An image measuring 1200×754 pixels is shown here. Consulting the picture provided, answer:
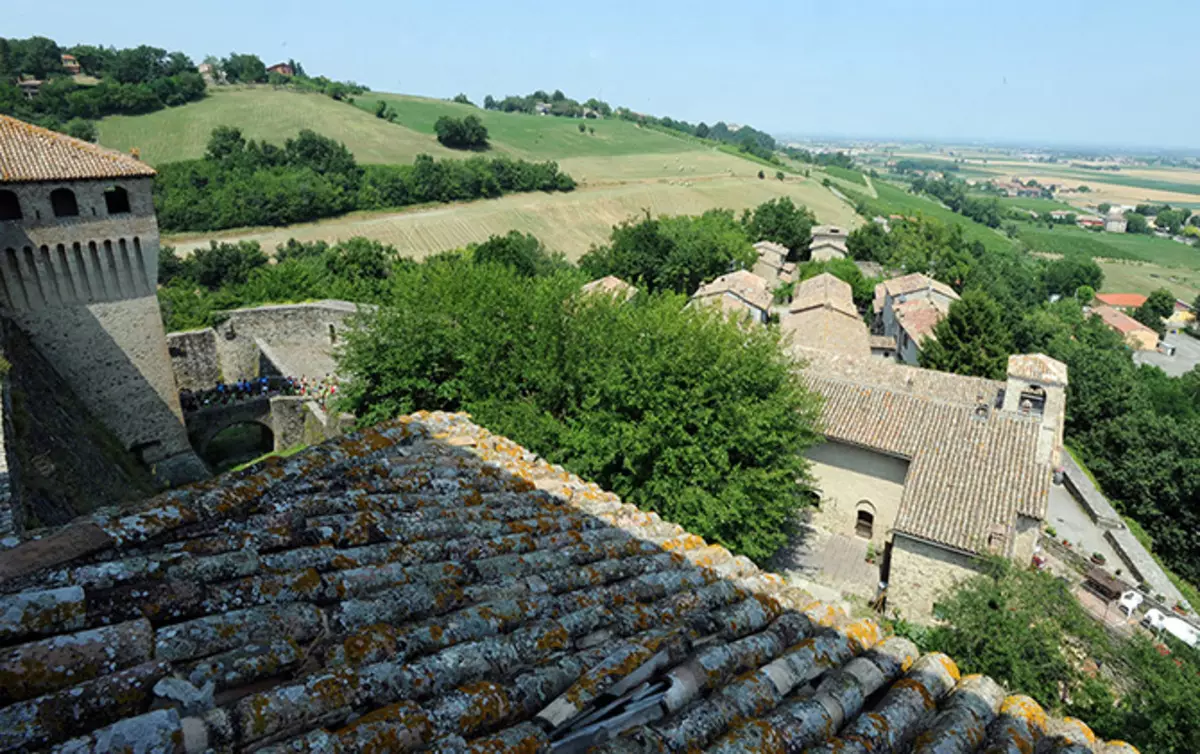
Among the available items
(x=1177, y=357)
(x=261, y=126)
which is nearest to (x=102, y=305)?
(x=261, y=126)

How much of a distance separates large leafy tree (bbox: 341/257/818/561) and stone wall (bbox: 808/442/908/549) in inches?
126

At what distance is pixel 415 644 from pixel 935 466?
1825cm

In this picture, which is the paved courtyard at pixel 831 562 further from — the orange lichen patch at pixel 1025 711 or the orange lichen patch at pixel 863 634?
the orange lichen patch at pixel 1025 711

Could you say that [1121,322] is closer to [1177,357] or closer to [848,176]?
[1177,357]

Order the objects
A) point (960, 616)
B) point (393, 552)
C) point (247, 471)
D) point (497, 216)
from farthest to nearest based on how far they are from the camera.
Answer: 1. point (497, 216)
2. point (960, 616)
3. point (247, 471)
4. point (393, 552)

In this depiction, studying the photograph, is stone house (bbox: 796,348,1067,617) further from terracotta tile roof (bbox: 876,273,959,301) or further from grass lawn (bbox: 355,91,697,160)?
grass lawn (bbox: 355,91,697,160)

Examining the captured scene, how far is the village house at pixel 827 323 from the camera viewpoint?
32.7 meters

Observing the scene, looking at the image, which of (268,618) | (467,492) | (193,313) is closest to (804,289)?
(193,313)

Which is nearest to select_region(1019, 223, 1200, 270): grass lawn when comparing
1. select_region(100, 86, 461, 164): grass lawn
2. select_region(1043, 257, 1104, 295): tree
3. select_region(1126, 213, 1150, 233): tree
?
select_region(1126, 213, 1150, 233): tree

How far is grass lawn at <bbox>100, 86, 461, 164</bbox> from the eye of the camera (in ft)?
202

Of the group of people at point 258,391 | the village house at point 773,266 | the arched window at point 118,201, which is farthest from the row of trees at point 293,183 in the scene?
the arched window at point 118,201

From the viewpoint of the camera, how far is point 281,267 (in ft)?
129

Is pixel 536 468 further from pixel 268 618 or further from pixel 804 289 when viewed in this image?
pixel 804 289

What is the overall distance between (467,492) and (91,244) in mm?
18209
